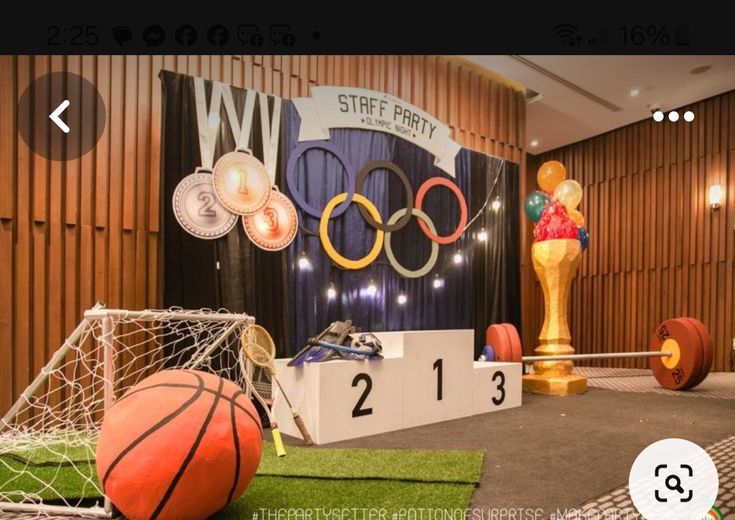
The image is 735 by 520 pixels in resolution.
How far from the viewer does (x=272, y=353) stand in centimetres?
267

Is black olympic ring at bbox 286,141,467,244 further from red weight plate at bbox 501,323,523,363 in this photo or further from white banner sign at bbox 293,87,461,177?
red weight plate at bbox 501,323,523,363

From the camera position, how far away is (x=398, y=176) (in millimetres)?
4758

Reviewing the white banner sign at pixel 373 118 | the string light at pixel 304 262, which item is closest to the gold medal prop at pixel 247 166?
the white banner sign at pixel 373 118

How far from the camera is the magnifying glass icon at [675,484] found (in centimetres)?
105

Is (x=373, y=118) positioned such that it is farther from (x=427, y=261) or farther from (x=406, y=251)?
(x=427, y=261)

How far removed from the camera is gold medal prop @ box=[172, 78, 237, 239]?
3441 mm

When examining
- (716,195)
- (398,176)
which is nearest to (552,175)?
(398,176)

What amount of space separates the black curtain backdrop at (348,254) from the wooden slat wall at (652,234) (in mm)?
1649

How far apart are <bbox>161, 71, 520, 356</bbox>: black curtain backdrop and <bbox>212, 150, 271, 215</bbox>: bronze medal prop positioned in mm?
152

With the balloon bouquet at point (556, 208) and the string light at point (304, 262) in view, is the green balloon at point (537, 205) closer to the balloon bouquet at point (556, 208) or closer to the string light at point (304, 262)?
the balloon bouquet at point (556, 208)
